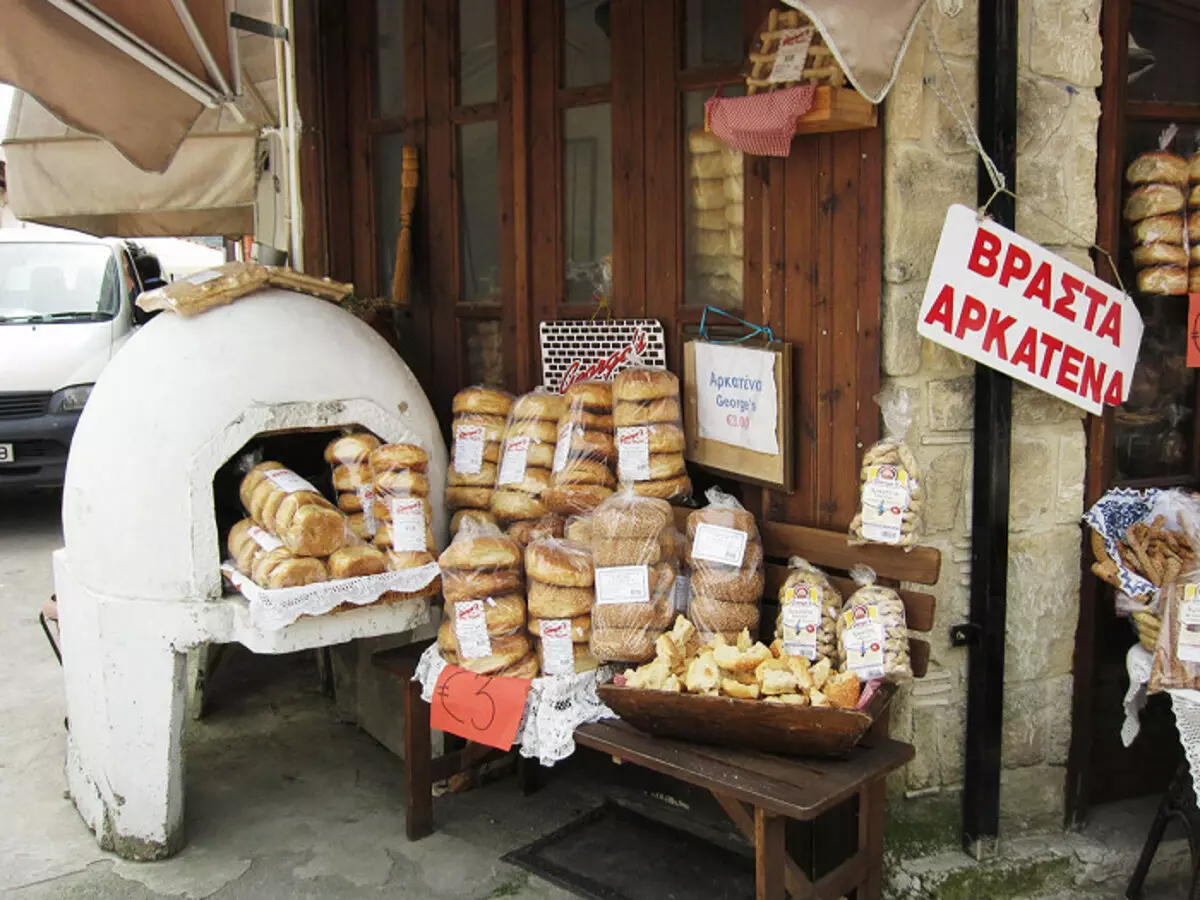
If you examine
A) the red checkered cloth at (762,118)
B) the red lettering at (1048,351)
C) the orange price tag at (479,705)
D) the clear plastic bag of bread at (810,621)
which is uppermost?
the red checkered cloth at (762,118)

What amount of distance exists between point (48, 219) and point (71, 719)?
4274 millimetres

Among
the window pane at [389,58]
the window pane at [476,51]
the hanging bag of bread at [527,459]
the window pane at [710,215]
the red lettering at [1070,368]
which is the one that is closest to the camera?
the red lettering at [1070,368]

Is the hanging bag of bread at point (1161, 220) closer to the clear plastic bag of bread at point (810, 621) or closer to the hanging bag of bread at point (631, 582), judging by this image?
the clear plastic bag of bread at point (810, 621)

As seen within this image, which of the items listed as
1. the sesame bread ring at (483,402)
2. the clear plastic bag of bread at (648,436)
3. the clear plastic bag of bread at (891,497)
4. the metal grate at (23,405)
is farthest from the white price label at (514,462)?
the metal grate at (23,405)

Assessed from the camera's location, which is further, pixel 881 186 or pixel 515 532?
pixel 515 532

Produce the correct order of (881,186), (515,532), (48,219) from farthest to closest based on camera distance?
(48,219) < (515,532) < (881,186)

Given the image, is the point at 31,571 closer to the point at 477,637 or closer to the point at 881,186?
the point at 477,637

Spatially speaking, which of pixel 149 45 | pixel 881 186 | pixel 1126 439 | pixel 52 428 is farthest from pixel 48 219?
pixel 1126 439

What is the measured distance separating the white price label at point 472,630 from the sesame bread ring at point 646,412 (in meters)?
0.82

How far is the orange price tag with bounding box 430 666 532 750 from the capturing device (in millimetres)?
3580

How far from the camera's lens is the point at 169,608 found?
387 centimetres

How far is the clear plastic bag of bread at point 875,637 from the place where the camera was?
3281 mm

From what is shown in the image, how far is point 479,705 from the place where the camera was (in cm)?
365

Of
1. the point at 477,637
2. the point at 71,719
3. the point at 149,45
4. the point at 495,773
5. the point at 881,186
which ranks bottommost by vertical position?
the point at 495,773
